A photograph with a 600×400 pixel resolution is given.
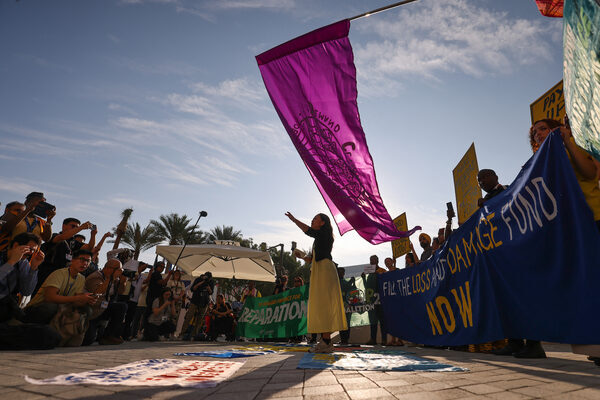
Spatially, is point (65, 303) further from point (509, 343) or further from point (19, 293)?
point (509, 343)

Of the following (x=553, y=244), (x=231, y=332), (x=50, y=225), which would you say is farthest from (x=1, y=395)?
(x=231, y=332)

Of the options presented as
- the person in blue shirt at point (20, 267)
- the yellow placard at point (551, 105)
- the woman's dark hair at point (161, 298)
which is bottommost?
the woman's dark hair at point (161, 298)

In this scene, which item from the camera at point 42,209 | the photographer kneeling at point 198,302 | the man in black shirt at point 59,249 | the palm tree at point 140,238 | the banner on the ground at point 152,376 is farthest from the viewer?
the palm tree at point 140,238

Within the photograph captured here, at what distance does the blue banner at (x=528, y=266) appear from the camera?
9.18 ft

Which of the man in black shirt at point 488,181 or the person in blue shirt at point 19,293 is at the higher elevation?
the man in black shirt at point 488,181

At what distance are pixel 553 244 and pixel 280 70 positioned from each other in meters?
4.59

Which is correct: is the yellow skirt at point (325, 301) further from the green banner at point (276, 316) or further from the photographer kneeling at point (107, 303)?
the green banner at point (276, 316)

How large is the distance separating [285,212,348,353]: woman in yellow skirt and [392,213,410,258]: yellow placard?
482 cm

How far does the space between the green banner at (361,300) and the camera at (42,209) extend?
671cm

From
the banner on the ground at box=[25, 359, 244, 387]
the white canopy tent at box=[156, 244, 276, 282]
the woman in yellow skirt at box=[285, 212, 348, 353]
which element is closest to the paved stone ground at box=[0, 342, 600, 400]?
the banner on the ground at box=[25, 359, 244, 387]

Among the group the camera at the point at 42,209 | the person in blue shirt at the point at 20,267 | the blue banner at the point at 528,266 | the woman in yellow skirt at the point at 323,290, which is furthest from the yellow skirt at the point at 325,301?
the camera at the point at 42,209

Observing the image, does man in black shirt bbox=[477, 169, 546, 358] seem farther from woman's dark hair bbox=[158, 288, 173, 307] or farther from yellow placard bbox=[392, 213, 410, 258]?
woman's dark hair bbox=[158, 288, 173, 307]

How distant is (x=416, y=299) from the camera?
6281mm

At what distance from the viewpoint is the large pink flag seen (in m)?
5.12
